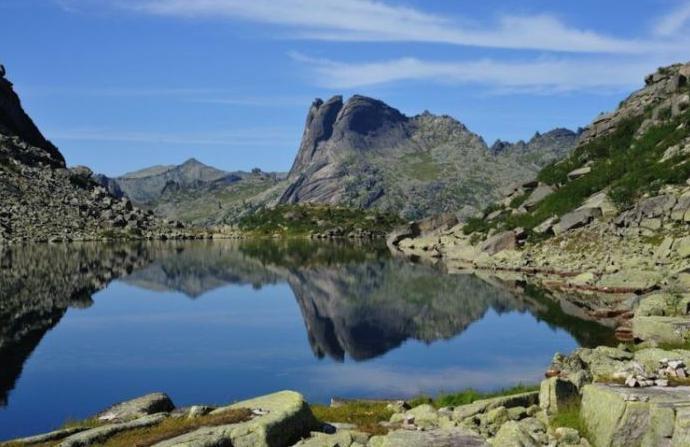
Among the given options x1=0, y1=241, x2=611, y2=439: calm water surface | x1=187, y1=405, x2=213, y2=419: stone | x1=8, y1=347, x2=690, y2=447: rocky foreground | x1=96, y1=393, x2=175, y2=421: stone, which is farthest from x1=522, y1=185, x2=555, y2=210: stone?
x1=187, y1=405, x2=213, y2=419: stone

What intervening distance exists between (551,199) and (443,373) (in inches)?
3654

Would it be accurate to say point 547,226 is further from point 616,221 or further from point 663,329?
point 663,329

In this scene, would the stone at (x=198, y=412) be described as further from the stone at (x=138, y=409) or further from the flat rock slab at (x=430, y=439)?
the flat rock slab at (x=430, y=439)

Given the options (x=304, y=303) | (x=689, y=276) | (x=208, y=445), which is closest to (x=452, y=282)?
(x=304, y=303)

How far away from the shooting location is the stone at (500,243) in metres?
128

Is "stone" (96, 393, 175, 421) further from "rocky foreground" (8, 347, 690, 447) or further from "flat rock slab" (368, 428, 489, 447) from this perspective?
"flat rock slab" (368, 428, 489, 447)

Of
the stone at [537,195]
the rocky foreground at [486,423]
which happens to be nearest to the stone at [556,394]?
the rocky foreground at [486,423]

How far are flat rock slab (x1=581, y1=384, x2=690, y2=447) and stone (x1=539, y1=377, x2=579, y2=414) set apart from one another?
2.87m

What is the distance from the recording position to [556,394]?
2677 cm

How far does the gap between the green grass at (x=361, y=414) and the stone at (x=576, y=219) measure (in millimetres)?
84923

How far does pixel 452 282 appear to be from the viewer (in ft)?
359

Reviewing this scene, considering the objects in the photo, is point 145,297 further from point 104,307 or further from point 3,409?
point 3,409

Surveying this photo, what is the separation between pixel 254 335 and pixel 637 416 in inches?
2164

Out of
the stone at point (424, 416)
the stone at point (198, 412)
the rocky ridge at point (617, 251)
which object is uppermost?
the rocky ridge at point (617, 251)
